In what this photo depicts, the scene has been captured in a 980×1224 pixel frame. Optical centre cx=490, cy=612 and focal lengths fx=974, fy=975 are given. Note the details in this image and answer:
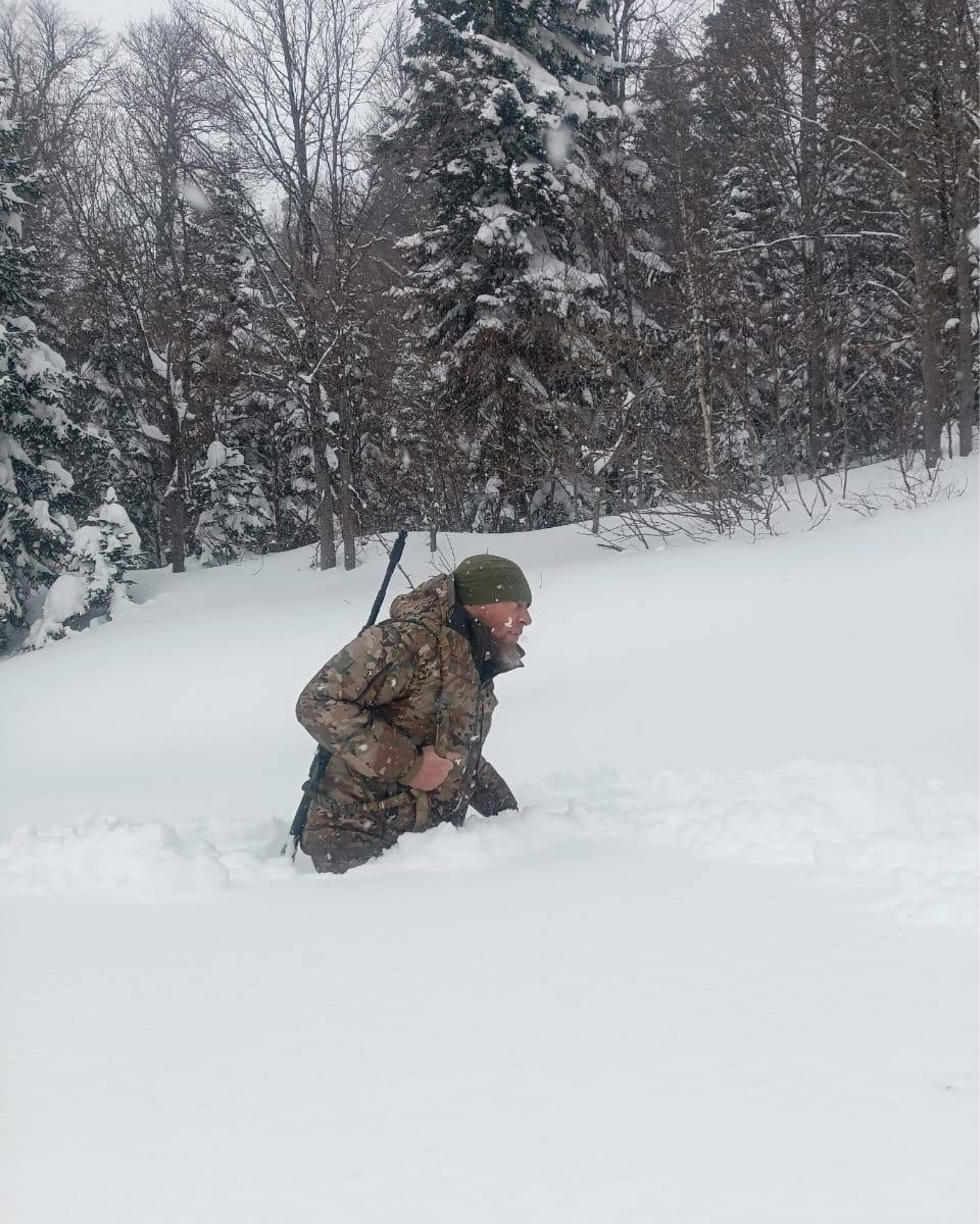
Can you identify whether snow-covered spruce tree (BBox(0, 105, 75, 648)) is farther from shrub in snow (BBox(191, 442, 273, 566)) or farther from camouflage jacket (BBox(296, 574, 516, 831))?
camouflage jacket (BBox(296, 574, 516, 831))

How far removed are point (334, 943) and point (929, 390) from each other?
47.7 feet

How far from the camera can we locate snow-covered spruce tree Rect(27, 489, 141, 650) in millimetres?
16797

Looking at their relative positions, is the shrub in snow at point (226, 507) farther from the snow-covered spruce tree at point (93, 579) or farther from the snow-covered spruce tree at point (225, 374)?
the snow-covered spruce tree at point (93, 579)

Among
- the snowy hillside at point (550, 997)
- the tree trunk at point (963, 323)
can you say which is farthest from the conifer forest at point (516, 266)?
the snowy hillside at point (550, 997)

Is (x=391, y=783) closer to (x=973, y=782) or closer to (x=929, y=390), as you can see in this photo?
(x=973, y=782)

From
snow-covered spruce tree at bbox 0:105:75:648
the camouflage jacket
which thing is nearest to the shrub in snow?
snow-covered spruce tree at bbox 0:105:75:648

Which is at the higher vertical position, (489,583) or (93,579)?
(489,583)

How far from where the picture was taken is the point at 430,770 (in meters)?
3.69

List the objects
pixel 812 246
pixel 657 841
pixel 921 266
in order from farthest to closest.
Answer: pixel 812 246 < pixel 921 266 < pixel 657 841

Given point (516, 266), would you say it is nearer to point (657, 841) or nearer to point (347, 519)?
point (347, 519)

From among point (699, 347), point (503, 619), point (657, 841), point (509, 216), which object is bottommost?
point (657, 841)

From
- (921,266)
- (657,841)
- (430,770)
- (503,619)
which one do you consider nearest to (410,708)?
(430,770)

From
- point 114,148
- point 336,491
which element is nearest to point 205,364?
point 336,491

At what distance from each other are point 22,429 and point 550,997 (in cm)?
1835
